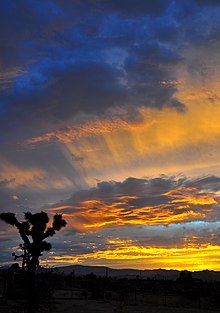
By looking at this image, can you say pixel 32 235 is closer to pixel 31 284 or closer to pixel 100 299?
pixel 31 284

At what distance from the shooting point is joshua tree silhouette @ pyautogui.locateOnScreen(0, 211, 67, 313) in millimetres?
23141

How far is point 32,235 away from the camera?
23.6 metres

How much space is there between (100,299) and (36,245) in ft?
66.3

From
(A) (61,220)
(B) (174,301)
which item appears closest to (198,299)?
(B) (174,301)

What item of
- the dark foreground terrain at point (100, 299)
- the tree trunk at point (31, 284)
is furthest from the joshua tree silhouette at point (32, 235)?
the dark foreground terrain at point (100, 299)

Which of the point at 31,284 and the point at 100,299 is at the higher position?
the point at 31,284

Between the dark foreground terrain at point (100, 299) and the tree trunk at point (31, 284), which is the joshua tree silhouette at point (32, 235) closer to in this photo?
the tree trunk at point (31, 284)

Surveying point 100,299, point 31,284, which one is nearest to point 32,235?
point 31,284

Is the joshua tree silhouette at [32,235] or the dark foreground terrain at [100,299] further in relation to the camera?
the dark foreground terrain at [100,299]

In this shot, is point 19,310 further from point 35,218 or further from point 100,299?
point 100,299

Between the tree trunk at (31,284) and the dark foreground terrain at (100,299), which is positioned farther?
the dark foreground terrain at (100,299)

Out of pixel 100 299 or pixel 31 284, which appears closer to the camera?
pixel 31 284

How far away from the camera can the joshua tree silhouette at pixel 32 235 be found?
75.9 ft

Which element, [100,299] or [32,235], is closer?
[32,235]
